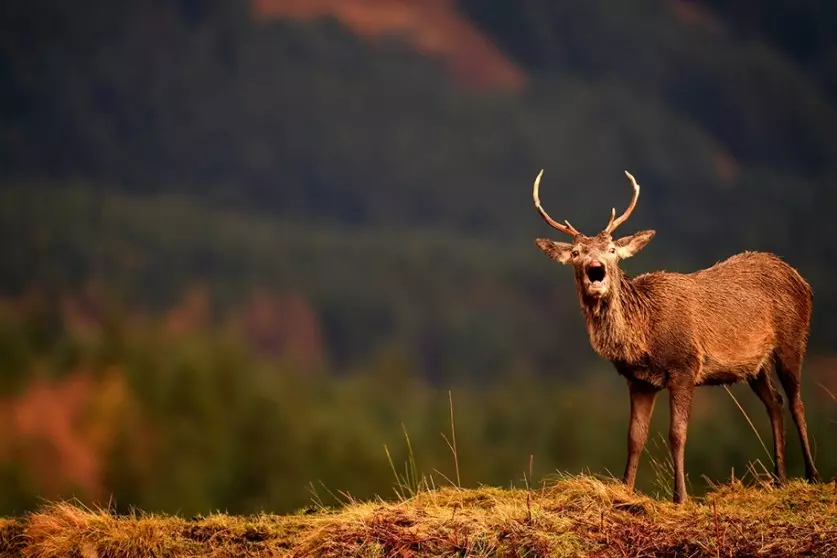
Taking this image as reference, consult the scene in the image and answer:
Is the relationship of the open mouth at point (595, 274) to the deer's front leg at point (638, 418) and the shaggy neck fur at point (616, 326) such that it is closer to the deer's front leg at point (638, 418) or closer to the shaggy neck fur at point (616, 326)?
the shaggy neck fur at point (616, 326)

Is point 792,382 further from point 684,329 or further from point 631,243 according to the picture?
point 631,243

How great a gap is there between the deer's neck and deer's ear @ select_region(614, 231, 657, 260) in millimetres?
243

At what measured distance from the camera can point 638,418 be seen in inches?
432

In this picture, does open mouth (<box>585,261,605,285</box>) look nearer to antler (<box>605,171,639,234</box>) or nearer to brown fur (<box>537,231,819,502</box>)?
brown fur (<box>537,231,819,502</box>)

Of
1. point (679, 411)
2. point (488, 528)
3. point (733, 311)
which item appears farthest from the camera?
point (733, 311)

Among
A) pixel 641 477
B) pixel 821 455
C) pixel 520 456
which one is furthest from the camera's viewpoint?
pixel 520 456

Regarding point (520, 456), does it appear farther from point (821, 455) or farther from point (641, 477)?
point (821, 455)

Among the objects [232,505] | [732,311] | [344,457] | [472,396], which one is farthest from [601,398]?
[732,311]

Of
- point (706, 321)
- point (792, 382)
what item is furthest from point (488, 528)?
point (792, 382)

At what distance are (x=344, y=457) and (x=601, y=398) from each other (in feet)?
109

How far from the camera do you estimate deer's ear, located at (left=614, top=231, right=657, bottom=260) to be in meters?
11.0

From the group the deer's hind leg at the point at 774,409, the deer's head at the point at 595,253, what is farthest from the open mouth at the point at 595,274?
the deer's hind leg at the point at 774,409

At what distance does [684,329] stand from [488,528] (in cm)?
304

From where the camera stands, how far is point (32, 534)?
9609 mm
